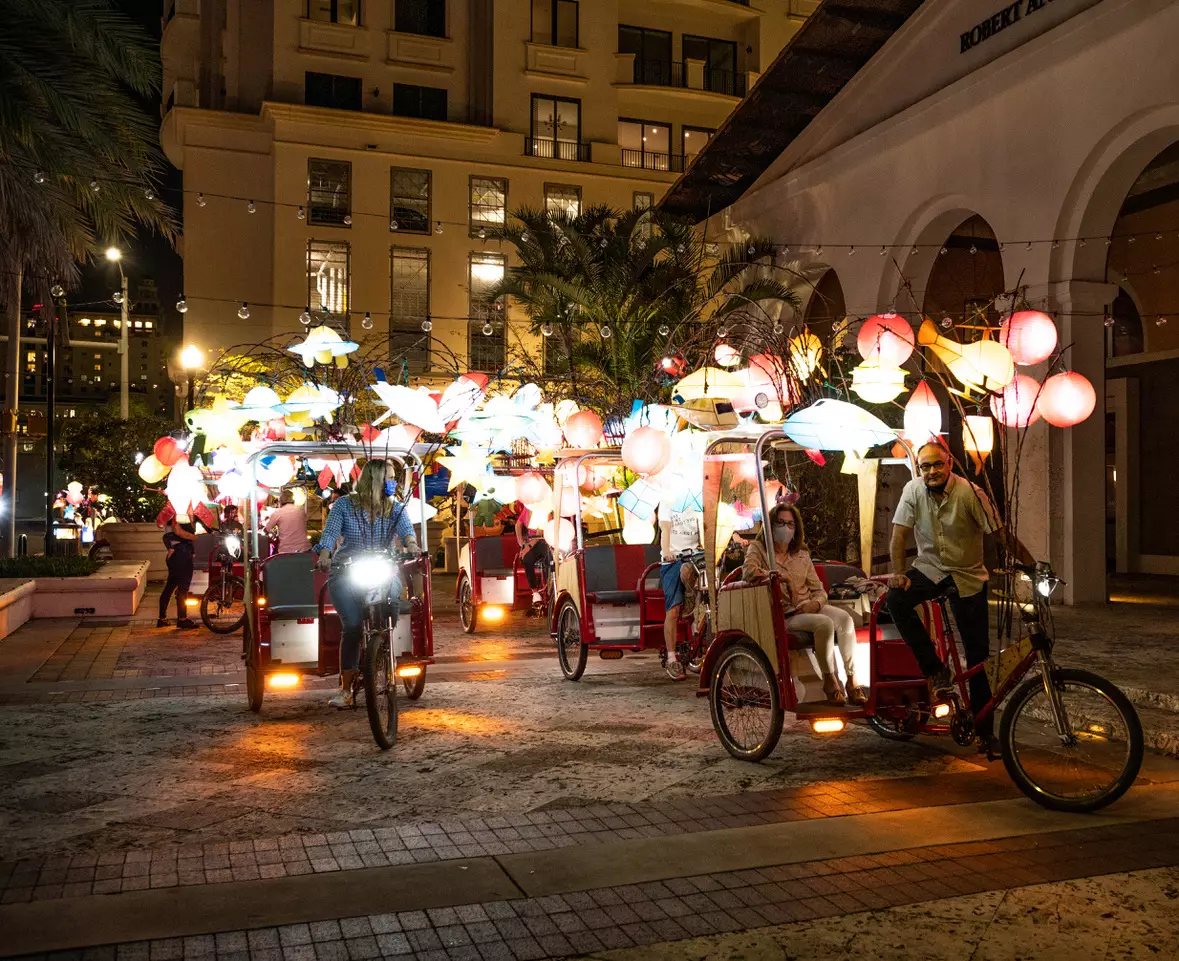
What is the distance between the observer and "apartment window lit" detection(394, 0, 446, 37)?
38.3m

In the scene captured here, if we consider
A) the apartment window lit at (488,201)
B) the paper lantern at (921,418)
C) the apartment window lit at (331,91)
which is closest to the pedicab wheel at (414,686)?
the paper lantern at (921,418)

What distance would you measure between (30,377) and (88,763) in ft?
368

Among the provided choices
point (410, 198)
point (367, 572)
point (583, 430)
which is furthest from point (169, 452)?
point (410, 198)

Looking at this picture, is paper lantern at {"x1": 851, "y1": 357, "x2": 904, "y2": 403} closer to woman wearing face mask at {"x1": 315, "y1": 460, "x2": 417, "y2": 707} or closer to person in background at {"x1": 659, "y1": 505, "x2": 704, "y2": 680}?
person in background at {"x1": 659, "y1": 505, "x2": 704, "y2": 680}

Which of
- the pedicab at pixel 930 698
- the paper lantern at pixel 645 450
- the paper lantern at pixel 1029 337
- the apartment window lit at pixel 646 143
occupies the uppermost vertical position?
the apartment window lit at pixel 646 143

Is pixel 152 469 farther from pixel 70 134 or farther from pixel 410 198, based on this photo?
pixel 410 198

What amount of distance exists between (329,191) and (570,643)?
28.8 m

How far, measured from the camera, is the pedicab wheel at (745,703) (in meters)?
7.38

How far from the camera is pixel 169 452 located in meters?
14.6

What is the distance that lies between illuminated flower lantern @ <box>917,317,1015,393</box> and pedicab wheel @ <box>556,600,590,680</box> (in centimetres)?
396

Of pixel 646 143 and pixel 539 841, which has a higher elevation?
pixel 646 143

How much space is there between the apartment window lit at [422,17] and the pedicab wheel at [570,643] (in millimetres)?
31970

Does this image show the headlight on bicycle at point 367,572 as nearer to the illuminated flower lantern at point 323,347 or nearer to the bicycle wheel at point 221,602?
the illuminated flower lantern at point 323,347

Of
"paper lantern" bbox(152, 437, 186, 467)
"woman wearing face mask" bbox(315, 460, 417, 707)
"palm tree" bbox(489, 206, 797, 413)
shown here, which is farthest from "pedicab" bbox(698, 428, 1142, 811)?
"palm tree" bbox(489, 206, 797, 413)
